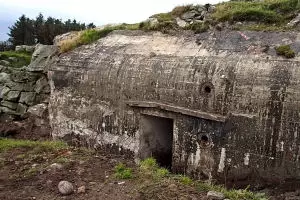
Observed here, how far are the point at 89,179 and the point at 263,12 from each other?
544 cm

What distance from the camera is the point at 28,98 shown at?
14656 millimetres

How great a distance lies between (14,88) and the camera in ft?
49.2

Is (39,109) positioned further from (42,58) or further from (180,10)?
(180,10)

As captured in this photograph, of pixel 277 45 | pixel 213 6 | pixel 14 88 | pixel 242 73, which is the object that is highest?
pixel 213 6

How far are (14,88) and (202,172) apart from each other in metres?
8.34

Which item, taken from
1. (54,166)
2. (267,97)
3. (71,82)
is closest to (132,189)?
(54,166)

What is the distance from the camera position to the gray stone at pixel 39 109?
45.3ft

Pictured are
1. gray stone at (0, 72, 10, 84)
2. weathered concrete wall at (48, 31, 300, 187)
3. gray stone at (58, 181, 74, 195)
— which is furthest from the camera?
gray stone at (0, 72, 10, 84)

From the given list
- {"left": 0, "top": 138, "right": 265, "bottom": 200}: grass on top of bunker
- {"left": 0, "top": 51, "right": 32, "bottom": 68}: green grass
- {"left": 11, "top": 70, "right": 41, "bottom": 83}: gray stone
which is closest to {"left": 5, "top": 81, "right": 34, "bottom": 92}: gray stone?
{"left": 11, "top": 70, "right": 41, "bottom": 83}: gray stone

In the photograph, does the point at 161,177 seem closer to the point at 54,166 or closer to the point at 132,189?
the point at 132,189

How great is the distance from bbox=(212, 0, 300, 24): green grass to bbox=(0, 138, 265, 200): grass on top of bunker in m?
4.09

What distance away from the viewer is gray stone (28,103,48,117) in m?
13.8

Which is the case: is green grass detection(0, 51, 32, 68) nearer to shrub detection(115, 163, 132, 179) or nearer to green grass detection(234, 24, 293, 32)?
green grass detection(234, 24, 293, 32)

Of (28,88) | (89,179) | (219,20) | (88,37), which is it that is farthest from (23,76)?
(89,179)
